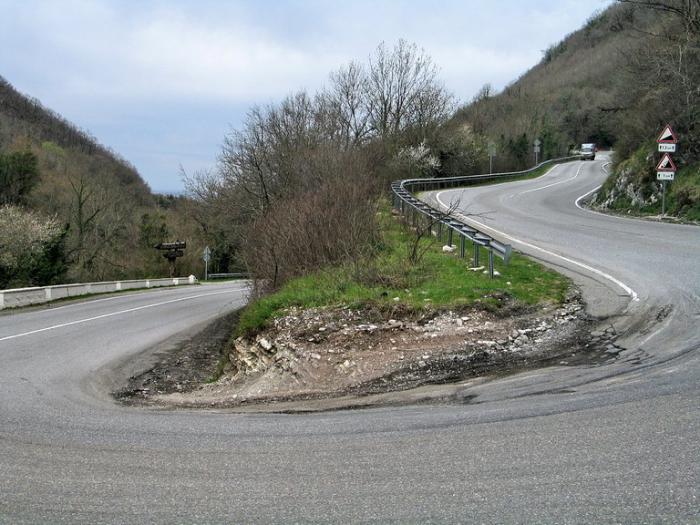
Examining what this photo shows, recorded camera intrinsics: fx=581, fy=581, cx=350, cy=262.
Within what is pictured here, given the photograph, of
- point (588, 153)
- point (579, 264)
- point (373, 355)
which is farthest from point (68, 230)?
point (588, 153)

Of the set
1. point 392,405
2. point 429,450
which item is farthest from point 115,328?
point 429,450

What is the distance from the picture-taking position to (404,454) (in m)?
5.02

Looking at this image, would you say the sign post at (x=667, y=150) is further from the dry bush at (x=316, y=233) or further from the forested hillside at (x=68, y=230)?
the forested hillside at (x=68, y=230)

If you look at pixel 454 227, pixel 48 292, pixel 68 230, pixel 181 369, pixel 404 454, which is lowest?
pixel 181 369

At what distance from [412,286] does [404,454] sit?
6889mm

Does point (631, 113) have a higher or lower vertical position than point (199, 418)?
higher

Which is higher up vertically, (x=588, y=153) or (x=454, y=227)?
(x=588, y=153)

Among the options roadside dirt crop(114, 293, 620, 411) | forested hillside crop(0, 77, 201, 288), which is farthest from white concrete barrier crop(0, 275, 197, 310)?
roadside dirt crop(114, 293, 620, 411)

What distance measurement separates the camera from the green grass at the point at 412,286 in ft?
35.2

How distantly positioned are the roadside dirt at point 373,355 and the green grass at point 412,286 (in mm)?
310

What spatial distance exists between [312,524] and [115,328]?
51.5ft

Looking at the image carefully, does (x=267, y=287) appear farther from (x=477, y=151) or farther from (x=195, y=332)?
(x=477, y=151)

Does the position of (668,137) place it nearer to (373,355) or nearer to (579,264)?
(579,264)

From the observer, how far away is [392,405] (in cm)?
693
